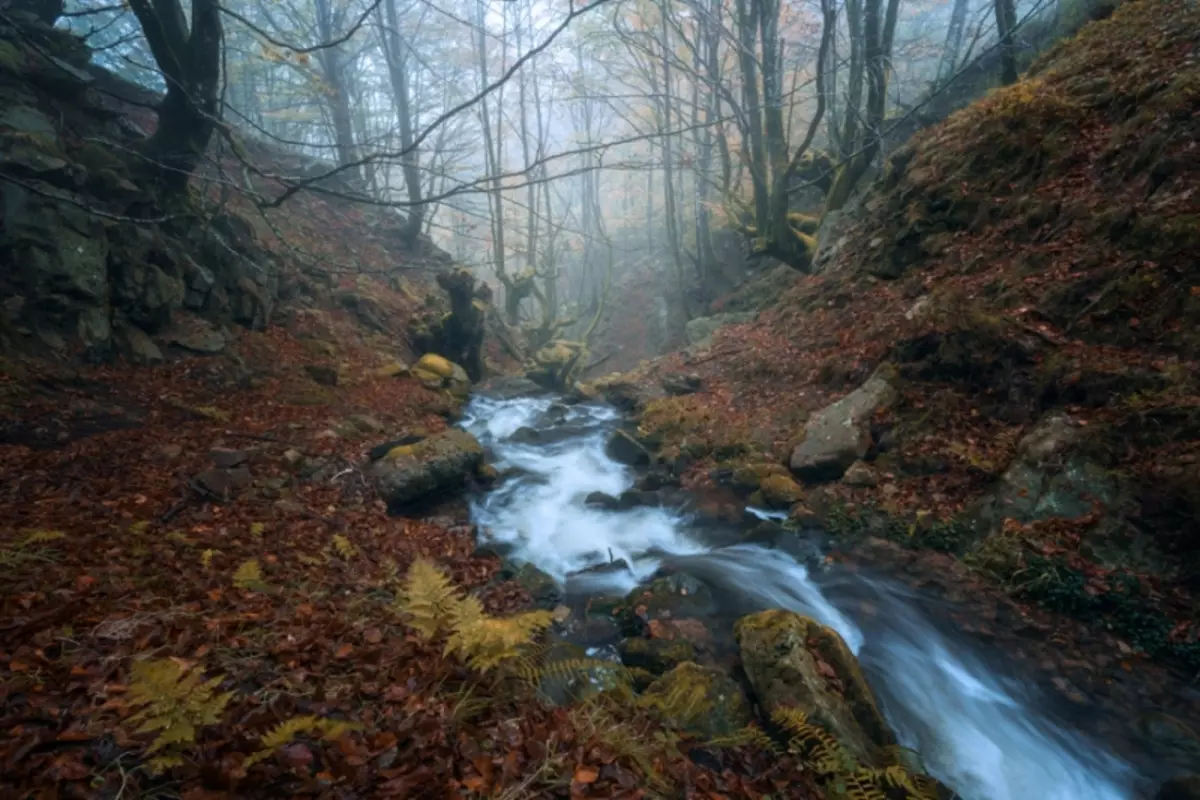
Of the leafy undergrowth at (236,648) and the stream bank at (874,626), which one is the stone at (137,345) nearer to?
the leafy undergrowth at (236,648)

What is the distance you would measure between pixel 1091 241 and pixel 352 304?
14627 mm

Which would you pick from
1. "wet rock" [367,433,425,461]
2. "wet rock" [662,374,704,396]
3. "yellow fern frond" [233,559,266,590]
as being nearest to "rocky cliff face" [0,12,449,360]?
"wet rock" [367,433,425,461]

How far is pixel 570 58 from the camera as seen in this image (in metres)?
31.1

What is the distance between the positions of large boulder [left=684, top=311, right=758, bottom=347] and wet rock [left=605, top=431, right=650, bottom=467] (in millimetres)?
5507

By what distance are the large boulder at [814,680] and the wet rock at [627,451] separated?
6.00 meters

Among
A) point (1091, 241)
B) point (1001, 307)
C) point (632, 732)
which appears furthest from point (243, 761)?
Result: point (1091, 241)

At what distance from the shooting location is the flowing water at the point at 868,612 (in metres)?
4.24

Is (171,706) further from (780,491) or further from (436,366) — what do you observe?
(436,366)

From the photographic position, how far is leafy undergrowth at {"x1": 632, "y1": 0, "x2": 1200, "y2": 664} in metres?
5.30

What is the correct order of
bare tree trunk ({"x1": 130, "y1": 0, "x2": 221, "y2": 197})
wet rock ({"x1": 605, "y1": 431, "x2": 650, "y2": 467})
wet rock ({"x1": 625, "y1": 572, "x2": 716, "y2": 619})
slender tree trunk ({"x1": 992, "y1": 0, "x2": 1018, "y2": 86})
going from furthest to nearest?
slender tree trunk ({"x1": 992, "y1": 0, "x2": 1018, "y2": 86}) < wet rock ({"x1": 605, "y1": 431, "x2": 650, "y2": 467}) < bare tree trunk ({"x1": 130, "y1": 0, "x2": 221, "y2": 197}) < wet rock ({"x1": 625, "y1": 572, "x2": 716, "y2": 619})

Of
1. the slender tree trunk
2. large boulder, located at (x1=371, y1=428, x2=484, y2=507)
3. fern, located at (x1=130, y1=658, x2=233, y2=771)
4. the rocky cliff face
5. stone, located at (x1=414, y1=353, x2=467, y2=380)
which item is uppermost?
the slender tree trunk

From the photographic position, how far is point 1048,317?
6.91 metres

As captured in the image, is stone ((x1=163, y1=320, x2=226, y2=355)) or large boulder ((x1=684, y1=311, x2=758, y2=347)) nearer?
stone ((x1=163, y1=320, x2=226, y2=355))

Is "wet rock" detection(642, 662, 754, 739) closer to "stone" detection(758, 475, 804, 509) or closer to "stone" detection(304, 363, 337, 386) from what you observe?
"stone" detection(758, 475, 804, 509)
